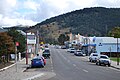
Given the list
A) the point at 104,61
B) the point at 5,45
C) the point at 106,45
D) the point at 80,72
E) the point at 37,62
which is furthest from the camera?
the point at 106,45

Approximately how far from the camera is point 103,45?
93.4 metres

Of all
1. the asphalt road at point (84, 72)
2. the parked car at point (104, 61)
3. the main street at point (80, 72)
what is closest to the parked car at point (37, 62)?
the main street at point (80, 72)

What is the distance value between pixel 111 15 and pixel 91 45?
102240mm

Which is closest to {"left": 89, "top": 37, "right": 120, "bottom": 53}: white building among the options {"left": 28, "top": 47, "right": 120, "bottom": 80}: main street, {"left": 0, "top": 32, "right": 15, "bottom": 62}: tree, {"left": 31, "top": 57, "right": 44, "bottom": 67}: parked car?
{"left": 28, "top": 47, "right": 120, "bottom": 80}: main street

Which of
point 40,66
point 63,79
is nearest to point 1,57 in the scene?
point 40,66

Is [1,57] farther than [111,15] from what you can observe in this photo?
No

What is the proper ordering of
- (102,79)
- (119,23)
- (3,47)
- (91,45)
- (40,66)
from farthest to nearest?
(119,23), (91,45), (3,47), (40,66), (102,79)

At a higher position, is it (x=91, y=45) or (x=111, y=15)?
(x=111, y=15)

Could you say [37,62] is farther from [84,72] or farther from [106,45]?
[106,45]

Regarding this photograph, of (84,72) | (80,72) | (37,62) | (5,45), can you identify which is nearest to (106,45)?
(5,45)

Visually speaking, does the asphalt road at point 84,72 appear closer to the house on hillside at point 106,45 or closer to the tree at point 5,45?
the tree at point 5,45

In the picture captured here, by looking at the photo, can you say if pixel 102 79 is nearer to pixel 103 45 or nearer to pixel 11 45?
pixel 11 45

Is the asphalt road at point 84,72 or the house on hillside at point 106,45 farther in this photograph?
the house on hillside at point 106,45

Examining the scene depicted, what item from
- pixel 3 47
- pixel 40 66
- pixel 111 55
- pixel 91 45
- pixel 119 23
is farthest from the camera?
pixel 119 23
